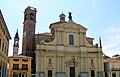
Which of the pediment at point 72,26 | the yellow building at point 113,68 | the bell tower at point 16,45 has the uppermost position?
the pediment at point 72,26

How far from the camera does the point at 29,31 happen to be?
45656 mm

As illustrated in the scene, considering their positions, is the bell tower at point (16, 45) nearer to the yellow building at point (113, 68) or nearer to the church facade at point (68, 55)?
the church facade at point (68, 55)

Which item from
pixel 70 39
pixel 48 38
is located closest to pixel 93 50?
pixel 70 39

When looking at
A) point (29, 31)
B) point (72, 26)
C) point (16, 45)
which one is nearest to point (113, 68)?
point (72, 26)

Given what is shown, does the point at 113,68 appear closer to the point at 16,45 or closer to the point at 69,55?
the point at 69,55

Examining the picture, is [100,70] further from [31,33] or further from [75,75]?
[31,33]

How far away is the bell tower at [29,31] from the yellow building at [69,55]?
854cm

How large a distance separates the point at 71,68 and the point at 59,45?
5338 mm

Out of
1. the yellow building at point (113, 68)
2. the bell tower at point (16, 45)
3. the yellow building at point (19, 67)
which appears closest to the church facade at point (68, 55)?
the yellow building at point (19, 67)

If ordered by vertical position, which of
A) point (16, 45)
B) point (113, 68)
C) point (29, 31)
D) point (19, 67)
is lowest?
point (113, 68)

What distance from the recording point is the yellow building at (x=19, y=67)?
123 feet

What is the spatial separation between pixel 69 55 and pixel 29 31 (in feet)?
45.9

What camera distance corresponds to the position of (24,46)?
1758 inches

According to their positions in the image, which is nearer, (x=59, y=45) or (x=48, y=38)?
(x=59, y=45)
